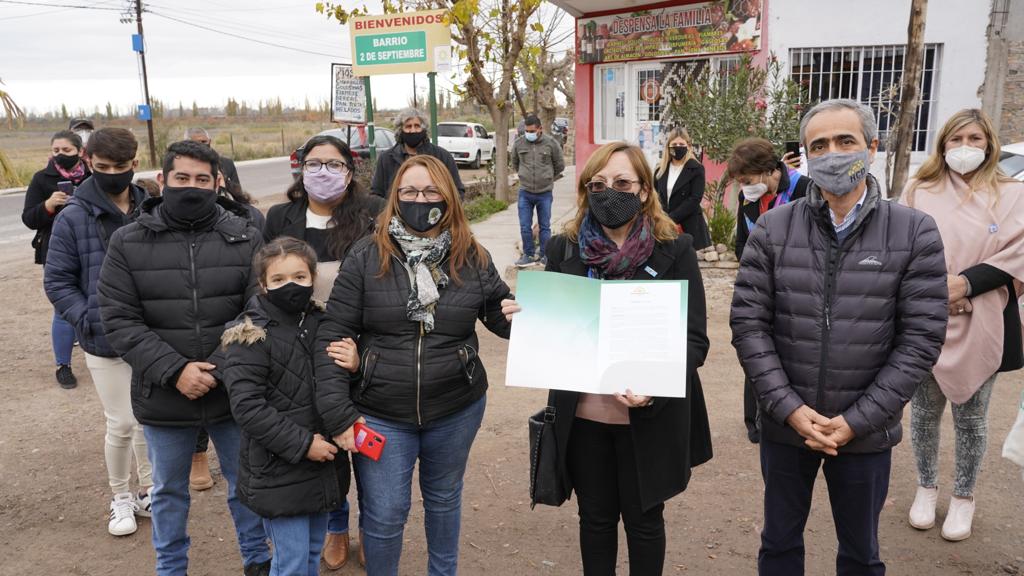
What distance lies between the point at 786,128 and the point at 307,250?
335 inches

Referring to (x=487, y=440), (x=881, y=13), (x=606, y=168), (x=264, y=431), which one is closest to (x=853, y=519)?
(x=606, y=168)

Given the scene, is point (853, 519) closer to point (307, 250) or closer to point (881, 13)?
point (307, 250)

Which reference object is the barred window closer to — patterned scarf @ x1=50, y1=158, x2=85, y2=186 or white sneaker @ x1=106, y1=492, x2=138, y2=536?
patterned scarf @ x1=50, y1=158, x2=85, y2=186

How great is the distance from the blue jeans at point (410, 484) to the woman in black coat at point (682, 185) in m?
5.02

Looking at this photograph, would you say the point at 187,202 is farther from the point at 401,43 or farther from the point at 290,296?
the point at 401,43

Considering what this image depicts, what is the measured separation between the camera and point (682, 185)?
Result: 25.2ft

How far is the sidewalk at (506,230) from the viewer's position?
1062 centimetres

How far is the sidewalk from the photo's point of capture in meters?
10.6

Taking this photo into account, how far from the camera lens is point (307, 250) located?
304 centimetres

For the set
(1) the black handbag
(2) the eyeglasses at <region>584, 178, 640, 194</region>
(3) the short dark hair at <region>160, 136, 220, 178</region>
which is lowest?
(1) the black handbag

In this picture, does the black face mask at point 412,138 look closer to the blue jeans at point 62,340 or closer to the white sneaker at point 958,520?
the blue jeans at point 62,340

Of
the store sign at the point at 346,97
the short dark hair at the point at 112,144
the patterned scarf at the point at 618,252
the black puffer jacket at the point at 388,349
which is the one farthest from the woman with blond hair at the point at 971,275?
the store sign at the point at 346,97

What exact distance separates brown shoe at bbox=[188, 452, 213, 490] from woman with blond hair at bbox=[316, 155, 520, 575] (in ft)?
6.31

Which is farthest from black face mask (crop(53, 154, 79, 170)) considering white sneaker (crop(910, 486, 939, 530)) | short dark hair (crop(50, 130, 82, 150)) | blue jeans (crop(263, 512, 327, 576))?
white sneaker (crop(910, 486, 939, 530))
